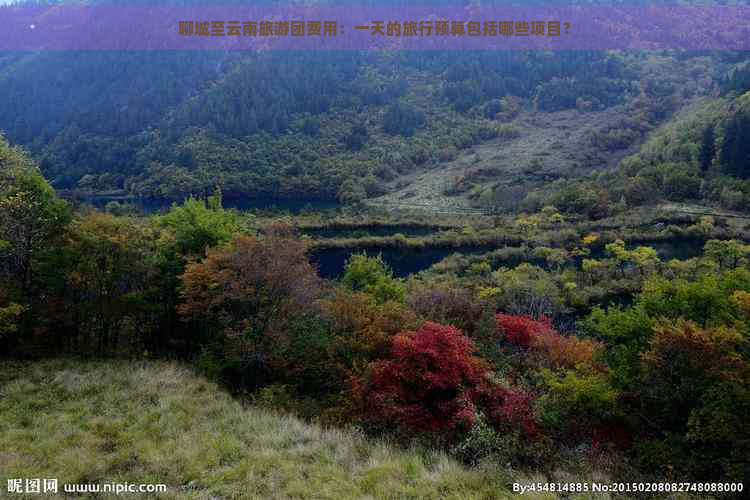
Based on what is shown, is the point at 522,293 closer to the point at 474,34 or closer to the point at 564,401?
the point at 564,401

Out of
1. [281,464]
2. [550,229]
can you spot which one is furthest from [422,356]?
[550,229]

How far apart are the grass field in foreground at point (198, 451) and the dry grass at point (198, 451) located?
0.9 inches

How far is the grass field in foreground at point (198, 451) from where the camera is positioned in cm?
827

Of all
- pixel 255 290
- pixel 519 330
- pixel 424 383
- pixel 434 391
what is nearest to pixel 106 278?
pixel 255 290

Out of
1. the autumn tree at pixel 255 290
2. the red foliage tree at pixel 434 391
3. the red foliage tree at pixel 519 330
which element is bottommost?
the red foliage tree at pixel 519 330

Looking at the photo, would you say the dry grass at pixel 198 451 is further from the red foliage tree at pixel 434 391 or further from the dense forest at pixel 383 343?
the red foliage tree at pixel 434 391

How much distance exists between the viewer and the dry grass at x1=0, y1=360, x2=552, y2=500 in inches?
326

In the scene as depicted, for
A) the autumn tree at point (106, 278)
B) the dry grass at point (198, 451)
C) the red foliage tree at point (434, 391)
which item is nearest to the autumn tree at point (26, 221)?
the autumn tree at point (106, 278)

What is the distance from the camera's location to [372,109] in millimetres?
173625

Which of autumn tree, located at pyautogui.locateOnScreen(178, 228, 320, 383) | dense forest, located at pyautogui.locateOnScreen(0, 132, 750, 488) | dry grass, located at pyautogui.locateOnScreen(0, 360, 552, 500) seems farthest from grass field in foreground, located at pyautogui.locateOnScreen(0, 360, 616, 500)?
autumn tree, located at pyautogui.locateOnScreen(178, 228, 320, 383)

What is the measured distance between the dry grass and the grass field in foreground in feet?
0.07

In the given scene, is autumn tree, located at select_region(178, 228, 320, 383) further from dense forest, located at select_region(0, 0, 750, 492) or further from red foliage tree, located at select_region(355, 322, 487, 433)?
red foliage tree, located at select_region(355, 322, 487, 433)

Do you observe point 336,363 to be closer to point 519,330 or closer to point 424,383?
point 424,383

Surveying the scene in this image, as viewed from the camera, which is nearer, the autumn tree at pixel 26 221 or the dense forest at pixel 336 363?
the dense forest at pixel 336 363
